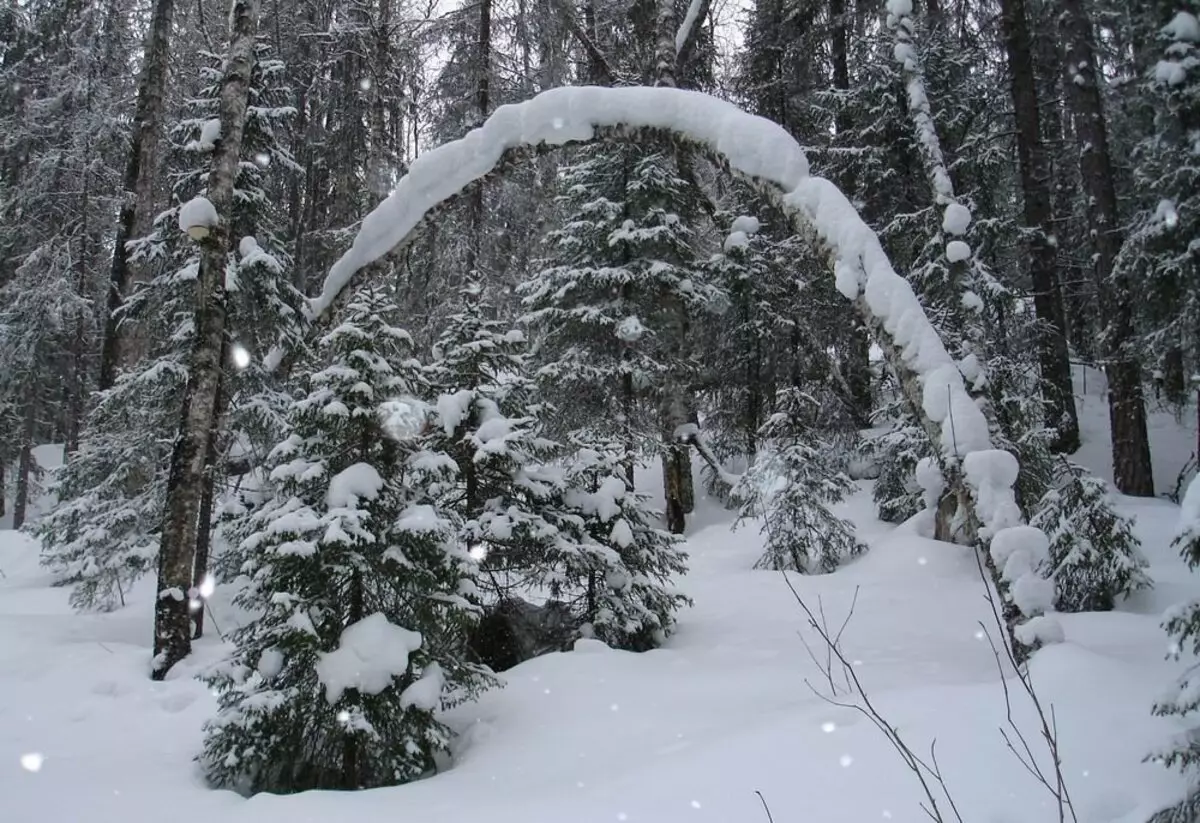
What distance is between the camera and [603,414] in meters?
12.9

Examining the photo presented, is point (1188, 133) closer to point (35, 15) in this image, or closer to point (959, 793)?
point (959, 793)

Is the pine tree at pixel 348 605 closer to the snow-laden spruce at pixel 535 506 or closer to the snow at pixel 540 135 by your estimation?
the snow at pixel 540 135

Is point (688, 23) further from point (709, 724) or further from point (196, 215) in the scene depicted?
point (709, 724)

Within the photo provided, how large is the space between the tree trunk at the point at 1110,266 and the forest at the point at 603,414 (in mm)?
73

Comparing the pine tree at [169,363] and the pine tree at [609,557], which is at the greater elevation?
the pine tree at [169,363]

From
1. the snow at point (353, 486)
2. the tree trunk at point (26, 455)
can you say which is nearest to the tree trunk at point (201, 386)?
the snow at point (353, 486)

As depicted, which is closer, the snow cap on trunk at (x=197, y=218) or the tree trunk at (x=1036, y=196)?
the snow cap on trunk at (x=197, y=218)

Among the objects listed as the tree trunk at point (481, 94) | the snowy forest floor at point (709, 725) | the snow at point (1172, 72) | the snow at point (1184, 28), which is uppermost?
the tree trunk at point (481, 94)

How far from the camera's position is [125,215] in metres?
12.2

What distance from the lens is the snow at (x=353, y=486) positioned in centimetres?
491

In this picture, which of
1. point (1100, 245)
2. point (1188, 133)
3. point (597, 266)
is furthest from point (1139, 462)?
point (597, 266)

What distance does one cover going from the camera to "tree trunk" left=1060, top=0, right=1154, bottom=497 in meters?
11.2

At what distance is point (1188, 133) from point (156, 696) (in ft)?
37.9

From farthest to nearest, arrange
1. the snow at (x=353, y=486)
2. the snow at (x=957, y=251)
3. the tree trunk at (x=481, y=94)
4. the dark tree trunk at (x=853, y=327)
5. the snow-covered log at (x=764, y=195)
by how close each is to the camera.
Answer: the dark tree trunk at (x=853, y=327), the tree trunk at (x=481, y=94), the snow at (x=957, y=251), the snow at (x=353, y=486), the snow-covered log at (x=764, y=195)
